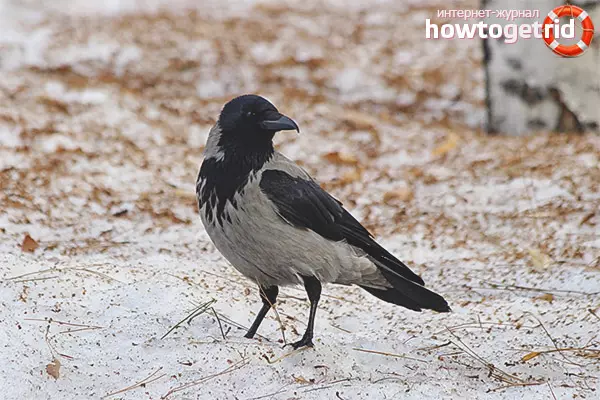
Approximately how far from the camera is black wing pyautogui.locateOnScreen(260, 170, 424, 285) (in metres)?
3.51

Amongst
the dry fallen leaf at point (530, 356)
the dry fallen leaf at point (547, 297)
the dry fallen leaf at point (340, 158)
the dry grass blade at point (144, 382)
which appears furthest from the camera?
the dry fallen leaf at point (340, 158)

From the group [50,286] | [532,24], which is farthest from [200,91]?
[50,286]

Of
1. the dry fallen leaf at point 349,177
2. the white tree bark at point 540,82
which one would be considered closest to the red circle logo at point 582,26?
the white tree bark at point 540,82

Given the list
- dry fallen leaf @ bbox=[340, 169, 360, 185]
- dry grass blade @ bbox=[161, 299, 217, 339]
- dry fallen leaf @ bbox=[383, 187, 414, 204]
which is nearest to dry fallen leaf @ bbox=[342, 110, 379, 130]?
dry fallen leaf @ bbox=[340, 169, 360, 185]

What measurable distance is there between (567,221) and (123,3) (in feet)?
34.7

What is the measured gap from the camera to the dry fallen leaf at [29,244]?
4.74 meters

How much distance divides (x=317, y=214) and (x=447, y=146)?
13.1 ft

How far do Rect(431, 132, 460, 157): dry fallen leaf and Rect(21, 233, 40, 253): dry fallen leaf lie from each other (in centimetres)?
363

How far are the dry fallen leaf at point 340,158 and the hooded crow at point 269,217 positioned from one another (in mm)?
3248

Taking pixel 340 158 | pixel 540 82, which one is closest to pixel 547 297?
pixel 340 158

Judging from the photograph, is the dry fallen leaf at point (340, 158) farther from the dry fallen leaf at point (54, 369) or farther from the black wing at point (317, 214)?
the dry fallen leaf at point (54, 369)

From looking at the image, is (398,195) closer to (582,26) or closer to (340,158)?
(340,158)

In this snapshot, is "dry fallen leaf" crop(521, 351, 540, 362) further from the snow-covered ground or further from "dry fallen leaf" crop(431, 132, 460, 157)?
"dry fallen leaf" crop(431, 132, 460, 157)

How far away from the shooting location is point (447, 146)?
736cm
